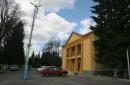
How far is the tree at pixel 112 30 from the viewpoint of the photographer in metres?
37.7

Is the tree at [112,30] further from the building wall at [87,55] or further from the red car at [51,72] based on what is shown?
the building wall at [87,55]

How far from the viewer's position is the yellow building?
48703 mm

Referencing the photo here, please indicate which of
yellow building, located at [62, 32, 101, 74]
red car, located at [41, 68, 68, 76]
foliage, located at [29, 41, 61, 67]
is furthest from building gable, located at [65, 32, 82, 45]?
foliage, located at [29, 41, 61, 67]

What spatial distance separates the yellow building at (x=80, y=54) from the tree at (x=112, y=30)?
708 centimetres

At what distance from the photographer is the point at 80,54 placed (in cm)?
5756

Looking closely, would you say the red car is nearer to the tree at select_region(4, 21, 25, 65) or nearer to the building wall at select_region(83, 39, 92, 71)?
the building wall at select_region(83, 39, 92, 71)

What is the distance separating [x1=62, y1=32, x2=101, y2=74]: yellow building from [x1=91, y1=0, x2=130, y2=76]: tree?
7.08 m

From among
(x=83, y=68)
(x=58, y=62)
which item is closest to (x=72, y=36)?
(x=83, y=68)

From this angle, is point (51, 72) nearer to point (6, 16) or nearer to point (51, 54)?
point (6, 16)

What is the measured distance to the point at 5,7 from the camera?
51.3 m

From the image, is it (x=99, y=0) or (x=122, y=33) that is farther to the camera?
(x=99, y=0)

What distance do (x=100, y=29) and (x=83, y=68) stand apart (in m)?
14.8

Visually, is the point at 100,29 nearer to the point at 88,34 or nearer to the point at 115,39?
the point at 115,39

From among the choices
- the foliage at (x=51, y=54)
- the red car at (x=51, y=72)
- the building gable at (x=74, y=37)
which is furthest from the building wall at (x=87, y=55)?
the foliage at (x=51, y=54)
